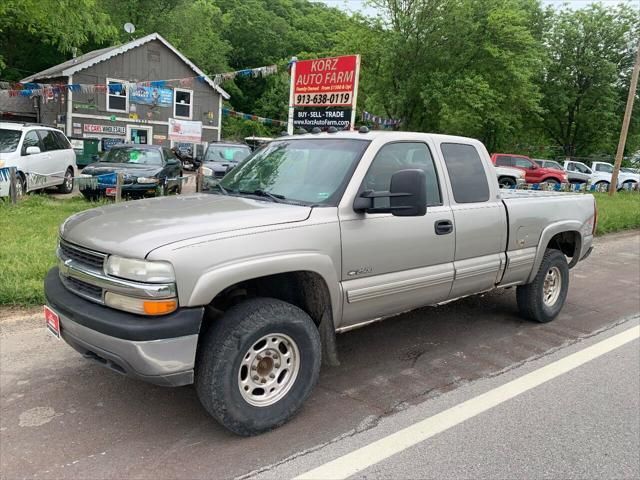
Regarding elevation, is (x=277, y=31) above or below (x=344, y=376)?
above

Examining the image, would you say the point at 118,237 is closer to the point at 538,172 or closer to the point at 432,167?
the point at 432,167

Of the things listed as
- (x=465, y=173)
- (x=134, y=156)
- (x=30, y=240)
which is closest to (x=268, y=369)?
(x=465, y=173)

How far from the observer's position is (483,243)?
15.4ft

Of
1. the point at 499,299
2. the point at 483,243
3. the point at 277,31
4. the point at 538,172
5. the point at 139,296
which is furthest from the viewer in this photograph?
the point at 277,31

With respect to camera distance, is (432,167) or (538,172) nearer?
(432,167)

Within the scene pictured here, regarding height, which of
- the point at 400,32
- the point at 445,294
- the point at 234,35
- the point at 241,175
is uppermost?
the point at 234,35

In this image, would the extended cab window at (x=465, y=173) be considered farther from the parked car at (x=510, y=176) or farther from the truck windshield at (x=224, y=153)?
the parked car at (x=510, y=176)

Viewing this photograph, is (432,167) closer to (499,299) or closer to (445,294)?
(445,294)

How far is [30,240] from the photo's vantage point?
7.22 metres

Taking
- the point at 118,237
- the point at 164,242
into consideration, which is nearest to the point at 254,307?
the point at 164,242

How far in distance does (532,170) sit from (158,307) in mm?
26382

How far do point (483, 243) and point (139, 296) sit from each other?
9.68 feet

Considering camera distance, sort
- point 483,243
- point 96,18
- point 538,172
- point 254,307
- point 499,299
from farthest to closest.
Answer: point 538,172, point 96,18, point 499,299, point 483,243, point 254,307

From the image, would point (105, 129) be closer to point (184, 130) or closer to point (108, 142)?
point (108, 142)
